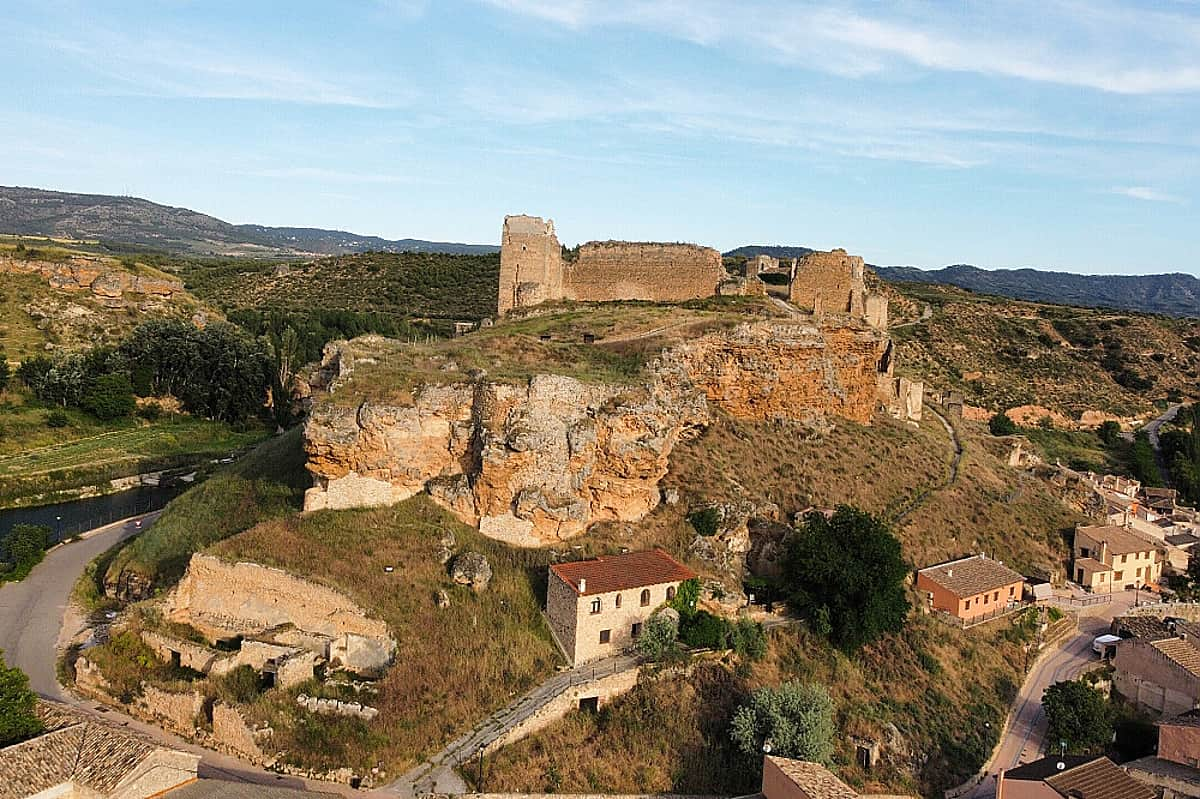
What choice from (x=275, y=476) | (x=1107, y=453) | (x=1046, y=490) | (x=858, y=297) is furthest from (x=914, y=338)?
(x=275, y=476)

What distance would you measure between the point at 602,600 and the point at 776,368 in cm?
1428

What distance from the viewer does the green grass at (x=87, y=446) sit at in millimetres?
44300

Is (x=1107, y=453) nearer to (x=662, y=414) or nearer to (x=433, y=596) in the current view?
(x=662, y=414)

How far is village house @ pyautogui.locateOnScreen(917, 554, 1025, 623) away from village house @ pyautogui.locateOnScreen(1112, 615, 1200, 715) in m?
3.68

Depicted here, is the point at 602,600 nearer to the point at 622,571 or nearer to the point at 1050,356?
the point at 622,571

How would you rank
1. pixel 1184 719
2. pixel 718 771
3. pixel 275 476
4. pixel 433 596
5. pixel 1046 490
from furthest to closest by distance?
pixel 1046 490 → pixel 275 476 → pixel 1184 719 → pixel 433 596 → pixel 718 771

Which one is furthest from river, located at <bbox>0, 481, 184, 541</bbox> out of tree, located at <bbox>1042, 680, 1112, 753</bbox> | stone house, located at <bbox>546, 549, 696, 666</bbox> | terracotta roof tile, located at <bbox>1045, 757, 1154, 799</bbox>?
tree, located at <bbox>1042, 680, 1112, 753</bbox>

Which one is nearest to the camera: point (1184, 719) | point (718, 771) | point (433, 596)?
point (718, 771)

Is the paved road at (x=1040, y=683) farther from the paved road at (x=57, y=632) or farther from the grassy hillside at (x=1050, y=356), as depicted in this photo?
the grassy hillside at (x=1050, y=356)

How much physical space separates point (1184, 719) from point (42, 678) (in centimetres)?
3051

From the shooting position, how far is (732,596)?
958 inches

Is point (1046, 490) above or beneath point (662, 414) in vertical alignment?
beneath

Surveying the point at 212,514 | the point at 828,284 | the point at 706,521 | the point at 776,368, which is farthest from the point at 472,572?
the point at 828,284

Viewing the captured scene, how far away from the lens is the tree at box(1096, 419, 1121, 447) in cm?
6612
